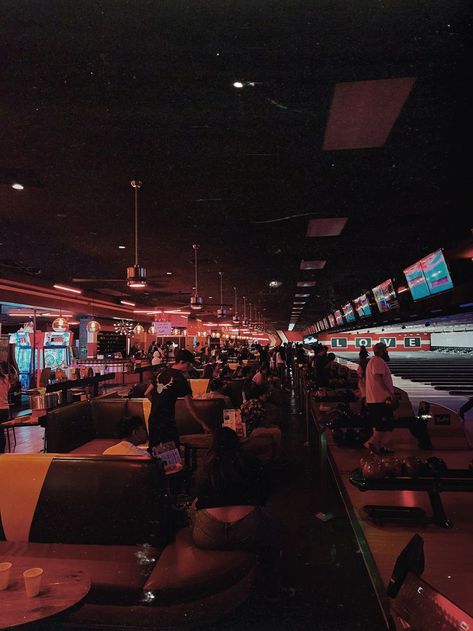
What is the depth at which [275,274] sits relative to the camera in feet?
33.8

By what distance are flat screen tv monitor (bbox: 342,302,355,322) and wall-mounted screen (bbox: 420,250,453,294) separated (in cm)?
725

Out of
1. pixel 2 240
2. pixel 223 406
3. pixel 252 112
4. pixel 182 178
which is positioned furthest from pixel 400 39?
pixel 2 240

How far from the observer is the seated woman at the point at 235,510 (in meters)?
2.62

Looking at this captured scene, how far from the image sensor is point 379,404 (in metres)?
5.07

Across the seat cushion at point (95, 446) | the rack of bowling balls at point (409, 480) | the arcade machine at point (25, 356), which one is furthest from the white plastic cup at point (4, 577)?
the arcade machine at point (25, 356)

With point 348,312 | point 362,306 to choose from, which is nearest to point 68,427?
point 362,306

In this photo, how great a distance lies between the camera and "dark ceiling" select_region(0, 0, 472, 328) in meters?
2.31

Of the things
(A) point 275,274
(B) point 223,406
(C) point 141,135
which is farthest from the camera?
(A) point 275,274

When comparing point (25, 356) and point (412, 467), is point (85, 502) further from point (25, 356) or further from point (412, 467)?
point (25, 356)

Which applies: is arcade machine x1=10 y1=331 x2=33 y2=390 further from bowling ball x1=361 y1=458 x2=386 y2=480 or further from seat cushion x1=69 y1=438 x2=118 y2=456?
bowling ball x1=361 y1=458 x2=386 y2=480

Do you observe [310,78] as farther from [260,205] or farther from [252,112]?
[260,205]

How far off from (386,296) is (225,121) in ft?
22.9

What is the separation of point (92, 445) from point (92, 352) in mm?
13556

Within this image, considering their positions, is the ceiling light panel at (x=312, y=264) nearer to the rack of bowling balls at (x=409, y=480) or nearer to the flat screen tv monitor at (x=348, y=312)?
the flat screen tv monitor at (x=348, y=312)
